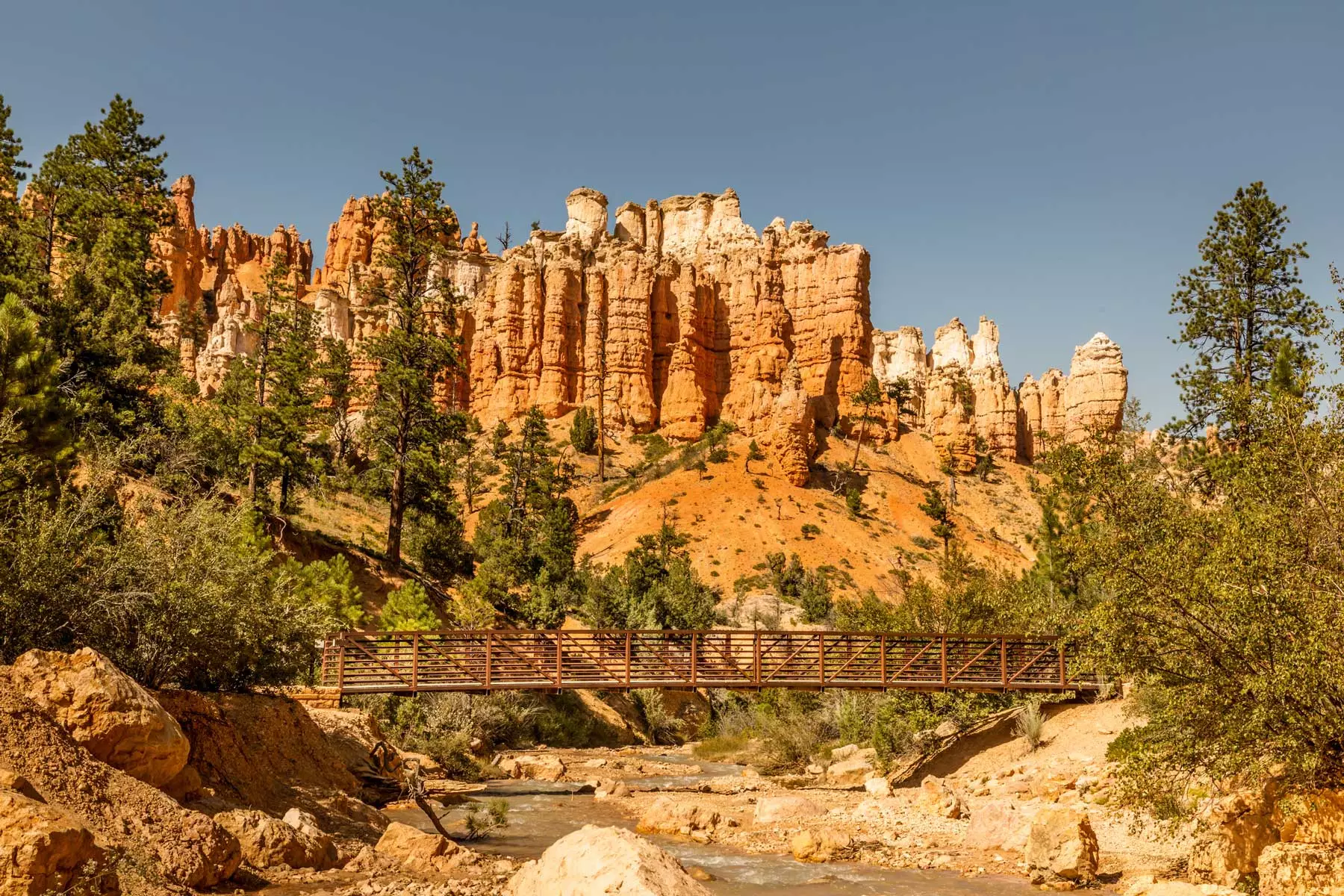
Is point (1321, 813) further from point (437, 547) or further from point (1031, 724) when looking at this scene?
Result: point (437, 547)

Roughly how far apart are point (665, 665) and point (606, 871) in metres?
16.7

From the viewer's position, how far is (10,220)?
113 ft

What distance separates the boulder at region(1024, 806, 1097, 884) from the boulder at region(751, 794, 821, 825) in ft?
17.9

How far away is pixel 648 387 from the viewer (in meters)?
90.4

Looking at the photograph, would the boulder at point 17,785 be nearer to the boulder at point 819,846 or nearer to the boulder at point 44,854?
the boulder at point 44,854

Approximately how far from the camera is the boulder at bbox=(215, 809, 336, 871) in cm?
1090

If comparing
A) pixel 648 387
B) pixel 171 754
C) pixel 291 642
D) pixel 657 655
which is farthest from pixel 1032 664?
pixel 648 387

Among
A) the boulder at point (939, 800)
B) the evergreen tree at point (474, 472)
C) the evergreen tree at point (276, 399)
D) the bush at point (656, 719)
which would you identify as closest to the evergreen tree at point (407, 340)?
the evergreen tree at point (276, 399)

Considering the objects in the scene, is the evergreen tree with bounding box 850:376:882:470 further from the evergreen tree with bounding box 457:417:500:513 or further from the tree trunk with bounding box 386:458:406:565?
the tree trunk with bounding box 386:458:406:565

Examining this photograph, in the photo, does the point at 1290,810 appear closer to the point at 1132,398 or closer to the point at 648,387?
the point at 1132,398

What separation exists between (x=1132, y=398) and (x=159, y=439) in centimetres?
3677

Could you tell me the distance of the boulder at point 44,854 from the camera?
7.59 m

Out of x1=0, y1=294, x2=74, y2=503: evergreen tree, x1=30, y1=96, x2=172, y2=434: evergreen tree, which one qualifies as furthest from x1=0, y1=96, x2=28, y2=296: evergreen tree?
x1=0, y1=294, x2=74, y2=503: evergreen tree

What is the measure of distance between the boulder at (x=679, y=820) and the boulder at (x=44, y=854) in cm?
1106
